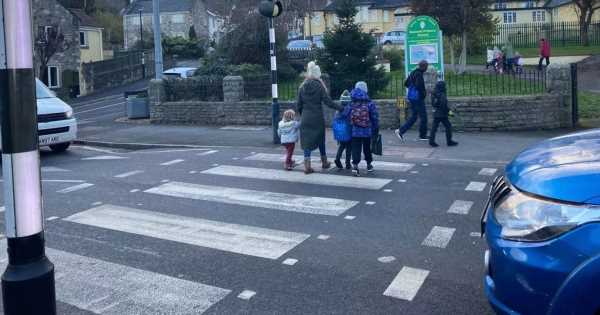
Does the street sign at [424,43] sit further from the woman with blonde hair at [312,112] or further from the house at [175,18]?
the house at [175,18]

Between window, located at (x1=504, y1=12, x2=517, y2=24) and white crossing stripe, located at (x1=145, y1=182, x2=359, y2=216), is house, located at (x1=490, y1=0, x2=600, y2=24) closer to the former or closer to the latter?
window, located at (x1=504, y1=12, x2=517, y2=24)

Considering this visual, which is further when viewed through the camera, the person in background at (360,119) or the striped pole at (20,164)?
the person in background at (360,119)

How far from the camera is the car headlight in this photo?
11.7 feet

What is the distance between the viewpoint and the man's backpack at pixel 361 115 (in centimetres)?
1086

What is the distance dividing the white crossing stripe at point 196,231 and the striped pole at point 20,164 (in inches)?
134

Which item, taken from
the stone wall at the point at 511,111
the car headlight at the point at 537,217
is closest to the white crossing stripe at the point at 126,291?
the car headlight at the point at 537,217

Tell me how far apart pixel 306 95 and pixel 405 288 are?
6.16 meters

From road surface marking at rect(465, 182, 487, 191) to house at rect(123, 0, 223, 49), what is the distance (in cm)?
6767

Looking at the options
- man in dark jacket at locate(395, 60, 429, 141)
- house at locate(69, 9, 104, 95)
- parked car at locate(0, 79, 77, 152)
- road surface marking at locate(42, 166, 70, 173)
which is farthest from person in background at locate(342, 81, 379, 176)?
house at locate(69, 9, 104, 95)

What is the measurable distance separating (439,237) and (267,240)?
5.93ft

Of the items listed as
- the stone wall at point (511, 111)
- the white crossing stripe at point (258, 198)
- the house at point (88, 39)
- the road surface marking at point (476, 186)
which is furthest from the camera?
the house at point (88, 39)

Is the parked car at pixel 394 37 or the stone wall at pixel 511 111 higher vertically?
the parked car at pixel 394 37

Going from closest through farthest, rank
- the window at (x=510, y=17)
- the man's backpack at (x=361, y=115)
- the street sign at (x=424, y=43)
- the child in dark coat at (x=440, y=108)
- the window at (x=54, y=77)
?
the man's backpack at (x=361, y=115) → the child in dark coat at (x=440, y=108) → the street sign at (x=424, y=43) → the window at (x=54, y=77) → the window at (x=510, y=17)

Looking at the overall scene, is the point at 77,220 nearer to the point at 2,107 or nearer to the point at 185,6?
the point at 2,107
